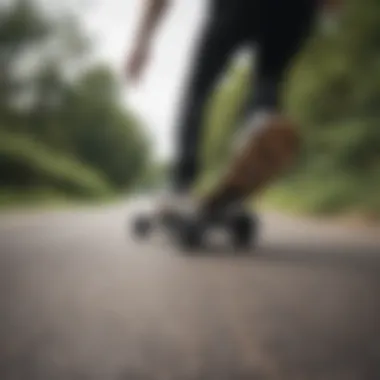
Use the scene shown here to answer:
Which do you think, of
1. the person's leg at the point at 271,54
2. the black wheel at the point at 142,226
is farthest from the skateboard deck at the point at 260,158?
the black wheel at the point at 142,226

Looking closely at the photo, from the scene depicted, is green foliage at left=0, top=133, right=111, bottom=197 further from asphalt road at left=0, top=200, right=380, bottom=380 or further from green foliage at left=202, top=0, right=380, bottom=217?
green foliage at left=202, top=0, right=380, bottom=217

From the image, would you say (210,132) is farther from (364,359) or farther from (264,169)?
(364,359)

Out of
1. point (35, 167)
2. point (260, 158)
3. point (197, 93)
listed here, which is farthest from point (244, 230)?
point (35, 167)

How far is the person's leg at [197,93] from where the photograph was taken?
983 millimetres

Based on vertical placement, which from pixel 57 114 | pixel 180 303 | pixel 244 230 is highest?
pixel 57 114

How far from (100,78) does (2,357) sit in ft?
1.47

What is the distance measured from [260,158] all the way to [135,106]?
219 mm

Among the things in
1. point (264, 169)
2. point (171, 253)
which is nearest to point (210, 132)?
point (264, 169)

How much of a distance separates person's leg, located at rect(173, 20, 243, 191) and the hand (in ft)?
0.27

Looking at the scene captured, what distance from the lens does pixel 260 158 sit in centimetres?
97

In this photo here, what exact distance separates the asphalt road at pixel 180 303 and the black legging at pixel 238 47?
0.14 metres

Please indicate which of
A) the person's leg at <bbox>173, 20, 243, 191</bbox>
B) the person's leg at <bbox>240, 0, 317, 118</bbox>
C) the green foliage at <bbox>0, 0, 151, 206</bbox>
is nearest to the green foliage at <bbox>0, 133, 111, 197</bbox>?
the green foliage at <bbox>0, 0, 151, 206</bbox>

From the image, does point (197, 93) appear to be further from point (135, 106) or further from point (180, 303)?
point (180, 303)

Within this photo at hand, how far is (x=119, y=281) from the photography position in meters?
0.93
